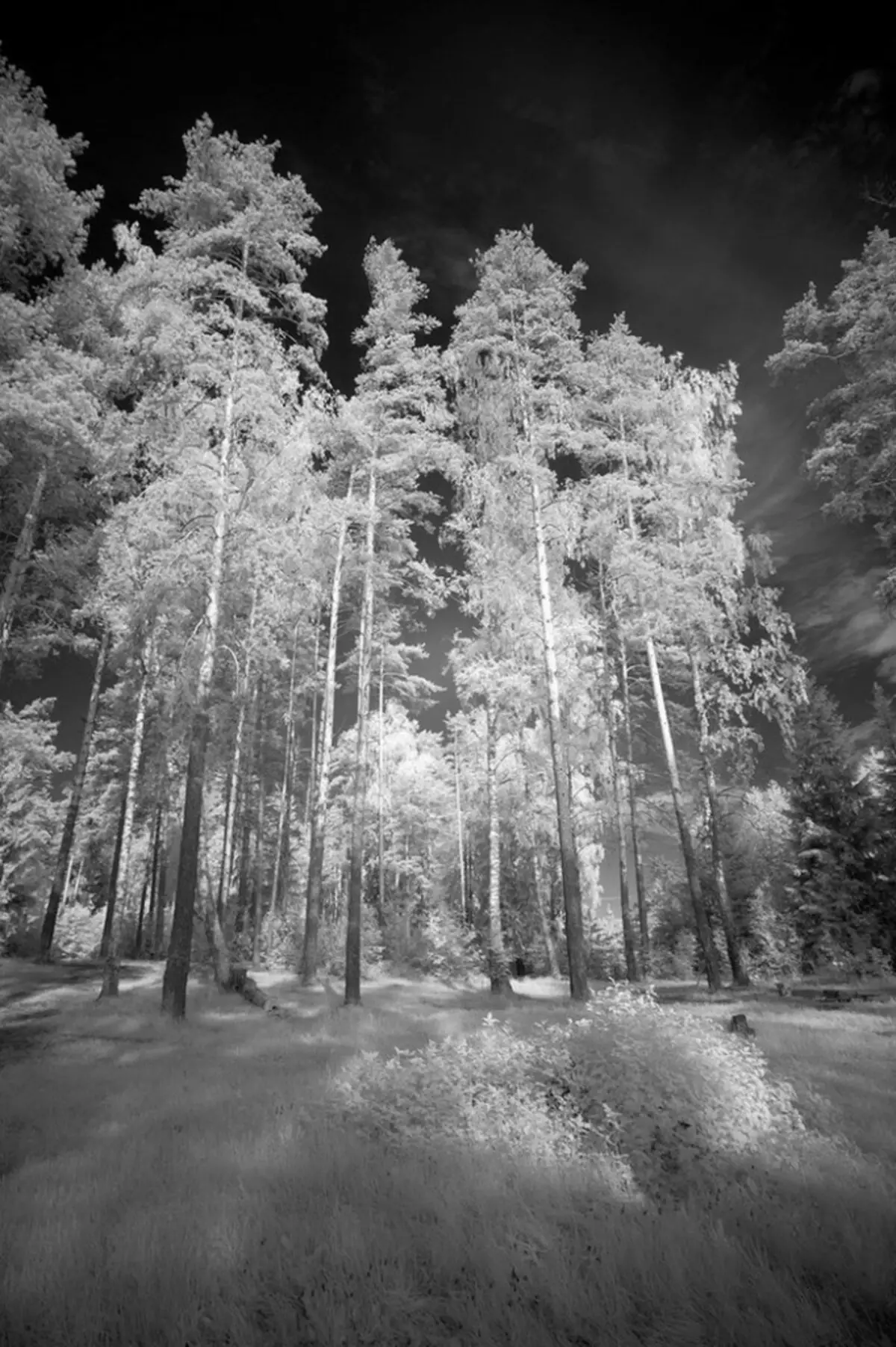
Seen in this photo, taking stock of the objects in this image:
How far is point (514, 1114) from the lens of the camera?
215 inches

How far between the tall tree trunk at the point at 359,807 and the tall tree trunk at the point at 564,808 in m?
5.08

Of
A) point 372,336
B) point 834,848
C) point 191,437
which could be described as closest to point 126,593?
point 191,437

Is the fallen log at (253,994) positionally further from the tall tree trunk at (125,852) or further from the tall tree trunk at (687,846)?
the tall tree trunk at (687,846)

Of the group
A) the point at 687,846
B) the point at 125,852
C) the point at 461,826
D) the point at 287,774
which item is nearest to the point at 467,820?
the point at 461,826

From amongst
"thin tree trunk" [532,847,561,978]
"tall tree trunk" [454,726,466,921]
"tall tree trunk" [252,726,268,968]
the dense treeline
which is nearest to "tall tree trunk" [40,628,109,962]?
the dense treeline

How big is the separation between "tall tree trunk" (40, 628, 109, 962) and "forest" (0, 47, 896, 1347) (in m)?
0.19

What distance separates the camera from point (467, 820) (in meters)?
32.8

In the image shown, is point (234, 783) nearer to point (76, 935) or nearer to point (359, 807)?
point (359, 807)

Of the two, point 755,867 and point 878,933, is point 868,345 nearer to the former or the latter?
point 878,933

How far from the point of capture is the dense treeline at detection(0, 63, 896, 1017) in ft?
45.3

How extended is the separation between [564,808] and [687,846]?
18.6ft

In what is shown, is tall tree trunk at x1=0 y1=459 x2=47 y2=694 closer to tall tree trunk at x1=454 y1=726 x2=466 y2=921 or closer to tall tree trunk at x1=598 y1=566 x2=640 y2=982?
tall tree trunk at x1=598 y1=566 x2=640 y2=982

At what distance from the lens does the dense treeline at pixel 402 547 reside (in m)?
13.8

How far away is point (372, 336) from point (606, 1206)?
2044 cm
